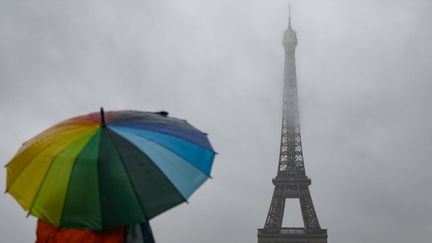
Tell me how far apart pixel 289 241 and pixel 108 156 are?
5934cm

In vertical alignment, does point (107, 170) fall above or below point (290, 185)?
below

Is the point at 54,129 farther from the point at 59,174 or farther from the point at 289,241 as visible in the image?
the point at 289,241

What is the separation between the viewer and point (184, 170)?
204 inches

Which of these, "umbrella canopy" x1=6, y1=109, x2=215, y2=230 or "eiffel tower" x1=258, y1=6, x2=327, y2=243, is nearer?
"umbrella canopy" x1=6, y1=109, x2=215, y2=230

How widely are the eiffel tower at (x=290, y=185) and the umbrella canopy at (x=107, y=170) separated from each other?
5733 cm

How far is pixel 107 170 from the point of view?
15.8ft

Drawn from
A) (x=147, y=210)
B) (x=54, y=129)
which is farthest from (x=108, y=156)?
(x=54, y=129)

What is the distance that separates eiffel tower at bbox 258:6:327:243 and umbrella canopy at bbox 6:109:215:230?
188ft

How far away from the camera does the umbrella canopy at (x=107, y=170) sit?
186 inches

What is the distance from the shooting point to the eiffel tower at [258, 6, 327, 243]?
201 feet

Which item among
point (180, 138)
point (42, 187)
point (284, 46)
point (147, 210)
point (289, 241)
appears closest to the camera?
point (147, 210)

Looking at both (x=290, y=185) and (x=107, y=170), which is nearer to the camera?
(x=107, y=170)

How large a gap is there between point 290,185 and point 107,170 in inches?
2373

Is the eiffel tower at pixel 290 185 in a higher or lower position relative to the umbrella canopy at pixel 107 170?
higher
